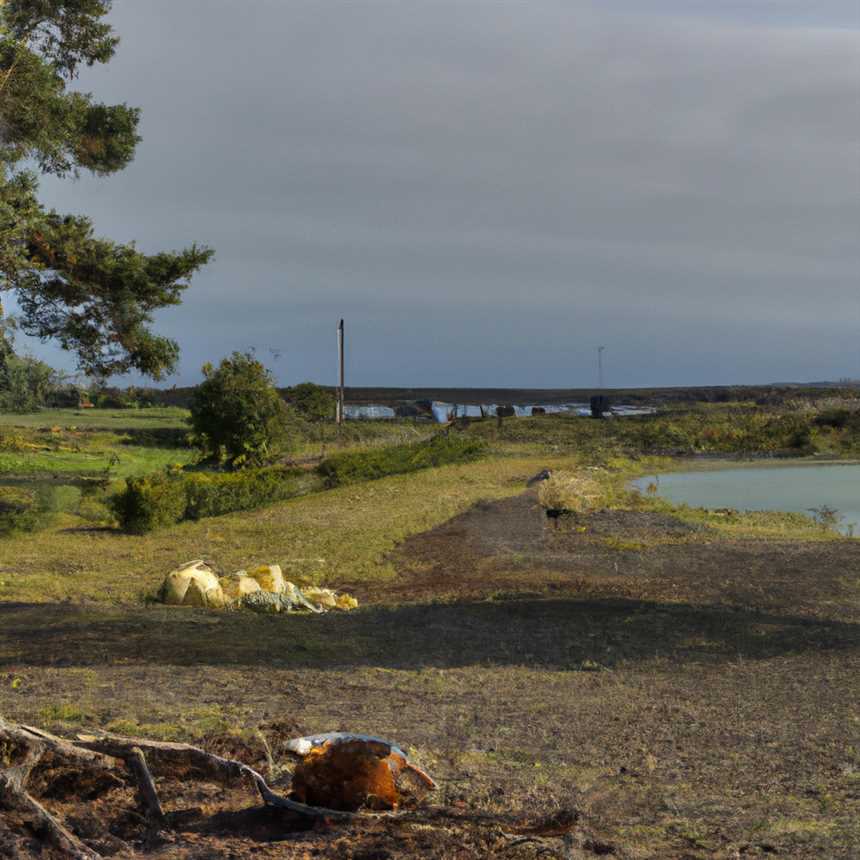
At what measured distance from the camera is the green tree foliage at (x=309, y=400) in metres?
38.1

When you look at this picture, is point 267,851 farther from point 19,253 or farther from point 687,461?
point 687,461

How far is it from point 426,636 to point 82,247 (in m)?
7.12

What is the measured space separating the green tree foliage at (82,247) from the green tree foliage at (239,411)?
490 inches

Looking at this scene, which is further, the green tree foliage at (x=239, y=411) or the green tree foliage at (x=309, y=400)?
the green tree foliage at (x=309, y=400)

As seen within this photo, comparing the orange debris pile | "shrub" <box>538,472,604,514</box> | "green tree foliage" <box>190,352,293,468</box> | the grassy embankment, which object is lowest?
the grassy embankment

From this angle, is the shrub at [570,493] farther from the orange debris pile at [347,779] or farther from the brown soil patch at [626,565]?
the orange debris pile at [347,779]

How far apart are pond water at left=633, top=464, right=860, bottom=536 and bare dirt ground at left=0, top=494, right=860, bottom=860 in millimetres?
11444

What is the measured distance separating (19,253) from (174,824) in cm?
867

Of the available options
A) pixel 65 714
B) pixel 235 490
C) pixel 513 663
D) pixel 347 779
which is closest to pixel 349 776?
pixel 347 779

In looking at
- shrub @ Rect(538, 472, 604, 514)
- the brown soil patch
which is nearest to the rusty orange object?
the brown soil patch

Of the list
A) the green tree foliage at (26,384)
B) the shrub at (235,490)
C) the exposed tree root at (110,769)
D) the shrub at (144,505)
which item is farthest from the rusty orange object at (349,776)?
the green tree foliage at (26,384)

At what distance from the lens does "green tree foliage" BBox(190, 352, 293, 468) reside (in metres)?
27.0

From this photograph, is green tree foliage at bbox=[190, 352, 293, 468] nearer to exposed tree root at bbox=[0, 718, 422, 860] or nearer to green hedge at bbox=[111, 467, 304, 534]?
green hedge at bbox=[111, 467, 304, 534]

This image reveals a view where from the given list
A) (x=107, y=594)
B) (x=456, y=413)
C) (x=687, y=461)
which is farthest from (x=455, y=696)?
(x=456, y=413)
